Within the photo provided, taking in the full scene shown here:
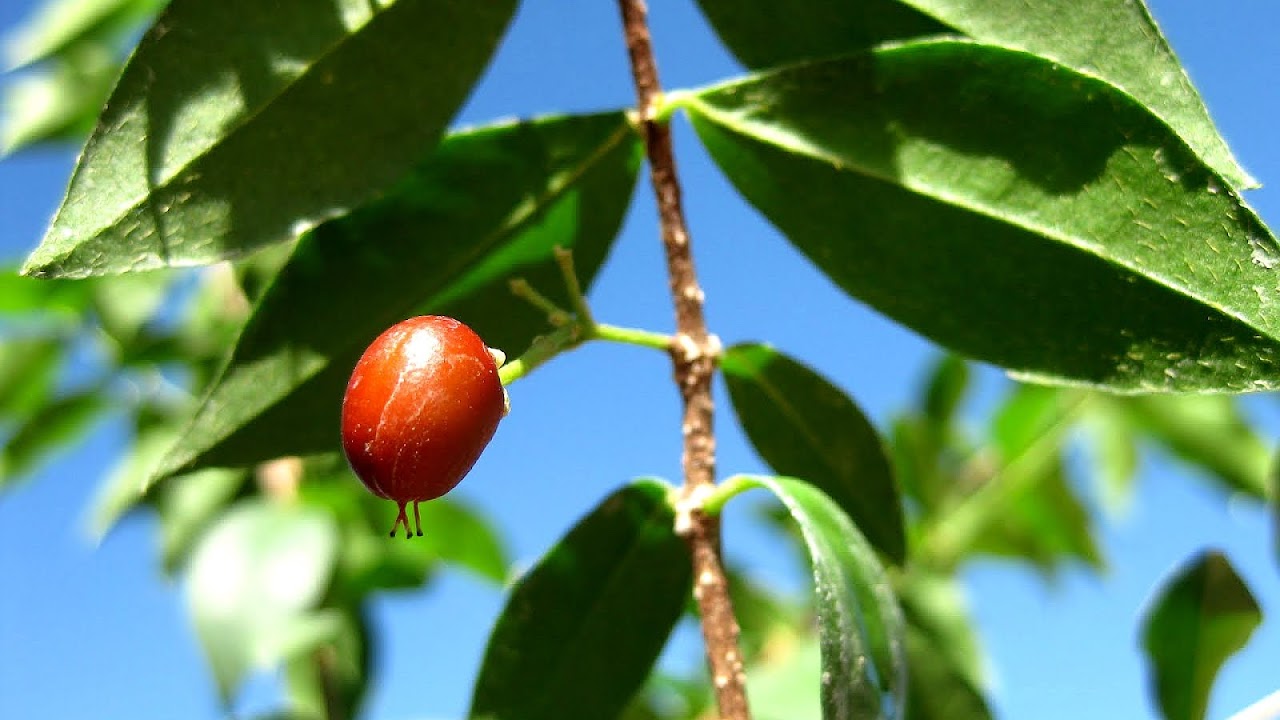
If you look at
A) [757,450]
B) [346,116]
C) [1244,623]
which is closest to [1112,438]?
[1244,623]

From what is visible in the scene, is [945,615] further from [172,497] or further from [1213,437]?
[172,497]

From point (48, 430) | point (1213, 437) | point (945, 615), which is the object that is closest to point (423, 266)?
point (945, 615)

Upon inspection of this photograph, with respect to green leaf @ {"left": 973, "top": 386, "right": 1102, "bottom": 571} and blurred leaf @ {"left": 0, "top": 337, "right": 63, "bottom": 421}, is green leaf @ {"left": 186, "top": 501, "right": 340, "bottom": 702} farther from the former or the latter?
green leaf @ {"left": 973, "top": 386, "right": 1102, "bottom": 571}

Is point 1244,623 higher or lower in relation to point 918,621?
higher

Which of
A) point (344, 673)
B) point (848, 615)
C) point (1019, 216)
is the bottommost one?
point (344, 673)

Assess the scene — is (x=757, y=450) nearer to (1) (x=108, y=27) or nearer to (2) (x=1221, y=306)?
(2) (x=1221, y=306)

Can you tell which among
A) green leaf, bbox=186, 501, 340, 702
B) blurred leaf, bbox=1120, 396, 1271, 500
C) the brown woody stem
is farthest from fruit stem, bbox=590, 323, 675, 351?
blurred leaf, bbox=1120, 396, 1271, 500
